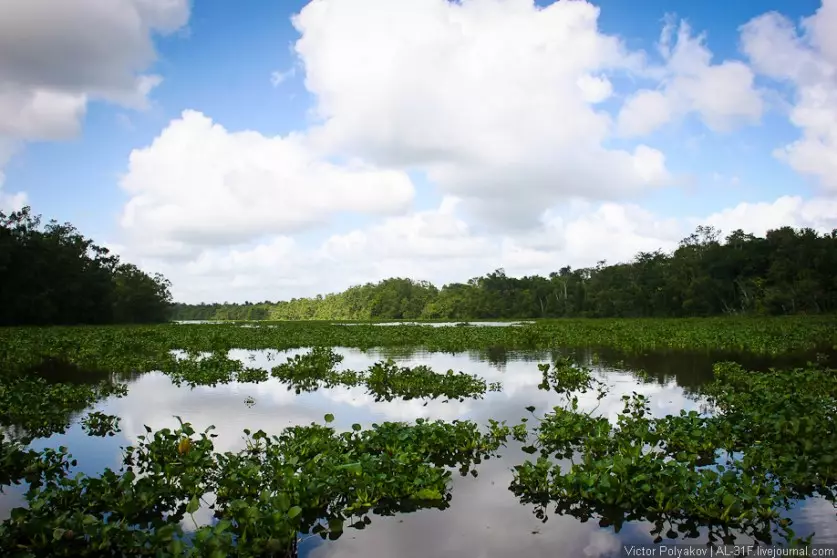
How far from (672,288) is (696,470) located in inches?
2841

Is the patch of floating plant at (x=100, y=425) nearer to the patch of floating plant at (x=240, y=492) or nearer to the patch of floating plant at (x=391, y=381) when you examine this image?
the patch of floating plant at (x=240, y=492)

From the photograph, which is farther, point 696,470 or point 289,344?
point 289,344

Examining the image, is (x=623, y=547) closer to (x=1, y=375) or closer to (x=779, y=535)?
(x=779, y=535)

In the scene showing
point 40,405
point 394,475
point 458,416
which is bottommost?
point 458,416

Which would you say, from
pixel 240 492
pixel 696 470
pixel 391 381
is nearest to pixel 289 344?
pixel 391 381

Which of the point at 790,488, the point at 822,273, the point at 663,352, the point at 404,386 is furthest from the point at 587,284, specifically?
the point at 790,488

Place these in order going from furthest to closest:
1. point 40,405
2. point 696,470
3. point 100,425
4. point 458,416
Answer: point 458,416 < point 40,405 < point 100,425 < point 696,470

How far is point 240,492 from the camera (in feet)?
22.1

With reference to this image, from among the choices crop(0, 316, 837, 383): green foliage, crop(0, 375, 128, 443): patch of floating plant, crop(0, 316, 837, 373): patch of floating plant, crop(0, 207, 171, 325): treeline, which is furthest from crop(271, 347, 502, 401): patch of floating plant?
crop(0, 207, 171, 325): treeline

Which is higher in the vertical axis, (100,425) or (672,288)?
(672,288)

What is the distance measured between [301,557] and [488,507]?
7.89 feet

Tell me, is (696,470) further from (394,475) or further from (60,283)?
(60,283)

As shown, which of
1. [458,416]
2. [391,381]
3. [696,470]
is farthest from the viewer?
[391,381]

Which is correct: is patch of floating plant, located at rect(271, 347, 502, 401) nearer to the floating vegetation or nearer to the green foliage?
the green foliage
